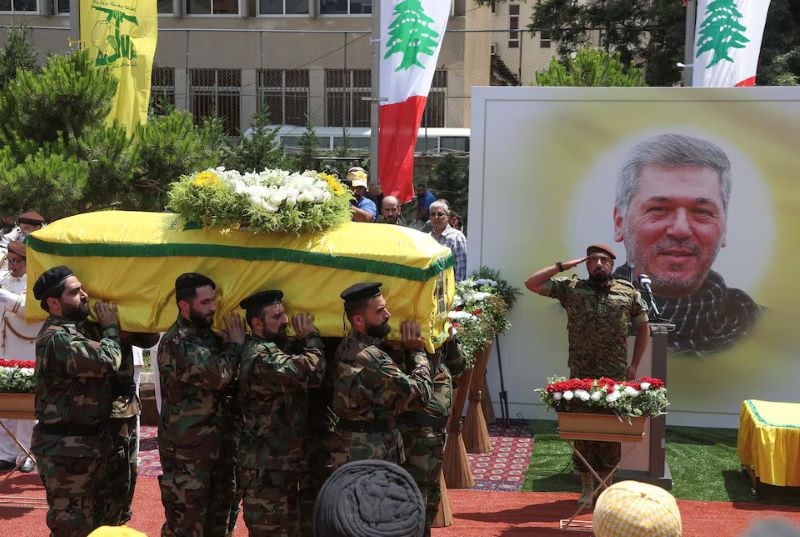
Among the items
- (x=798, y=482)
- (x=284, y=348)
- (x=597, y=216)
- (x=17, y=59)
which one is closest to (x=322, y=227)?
(x=284, y=348)

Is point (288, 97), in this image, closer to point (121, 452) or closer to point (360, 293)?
point (121, 452)

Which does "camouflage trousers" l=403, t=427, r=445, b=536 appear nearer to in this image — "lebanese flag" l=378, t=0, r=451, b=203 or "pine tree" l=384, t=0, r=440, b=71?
"lebanese flag" l=378, t=0, r=451, b=203

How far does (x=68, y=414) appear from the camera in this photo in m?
6.05

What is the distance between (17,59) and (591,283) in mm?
16774

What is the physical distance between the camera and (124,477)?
6.43 m

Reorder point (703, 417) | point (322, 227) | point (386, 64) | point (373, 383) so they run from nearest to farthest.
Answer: point (373, 383)
point (322, 227)
point (703, 417)
point (386, 64)

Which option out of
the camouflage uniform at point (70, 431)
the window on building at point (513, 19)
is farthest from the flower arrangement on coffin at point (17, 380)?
the window on building at point (513, 19)

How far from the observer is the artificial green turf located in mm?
8651

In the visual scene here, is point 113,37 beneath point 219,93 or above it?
above

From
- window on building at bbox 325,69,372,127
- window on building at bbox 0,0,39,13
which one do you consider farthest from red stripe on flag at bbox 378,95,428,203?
window on building at bbox 0,0,39,13

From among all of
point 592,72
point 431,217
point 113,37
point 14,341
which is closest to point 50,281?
point 14,341

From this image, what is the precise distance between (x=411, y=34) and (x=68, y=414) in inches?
287

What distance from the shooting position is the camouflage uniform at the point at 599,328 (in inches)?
328

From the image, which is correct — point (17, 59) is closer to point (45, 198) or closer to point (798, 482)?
point (45, 198)
